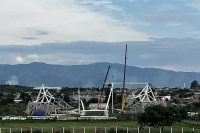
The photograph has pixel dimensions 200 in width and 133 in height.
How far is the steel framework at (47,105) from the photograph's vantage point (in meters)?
150

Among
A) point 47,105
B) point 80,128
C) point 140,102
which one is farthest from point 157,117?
point 47,105

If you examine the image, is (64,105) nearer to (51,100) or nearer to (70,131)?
(51,100)

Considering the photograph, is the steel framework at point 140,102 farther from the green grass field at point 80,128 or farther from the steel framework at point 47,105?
the green grass field at point 80,128

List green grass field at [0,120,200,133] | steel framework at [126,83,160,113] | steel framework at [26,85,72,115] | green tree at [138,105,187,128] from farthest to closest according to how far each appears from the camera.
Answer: steel framework at [26,85,72,115] → steel framework at [126,83,160,113] → green grass field at [0,120,200,133] → green tree at [138,105,187,128]

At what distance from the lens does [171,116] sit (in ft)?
191

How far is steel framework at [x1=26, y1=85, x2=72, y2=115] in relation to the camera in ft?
492

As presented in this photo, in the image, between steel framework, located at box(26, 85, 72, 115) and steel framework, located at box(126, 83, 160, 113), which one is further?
steel framework, located at box(26, 85, 72, 115)

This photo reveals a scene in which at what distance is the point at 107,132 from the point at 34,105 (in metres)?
98.8

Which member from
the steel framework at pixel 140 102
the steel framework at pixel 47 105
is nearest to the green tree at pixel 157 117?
A: the steel framework at pixel 140 102

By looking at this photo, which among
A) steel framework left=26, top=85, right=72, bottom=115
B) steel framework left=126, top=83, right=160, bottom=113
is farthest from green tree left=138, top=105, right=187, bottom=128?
steel framework left=26, top=85, right=72, bottom=115

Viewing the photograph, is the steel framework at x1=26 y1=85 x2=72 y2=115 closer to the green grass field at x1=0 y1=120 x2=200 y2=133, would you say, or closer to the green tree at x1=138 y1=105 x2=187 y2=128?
the green grass field at x1=0 y1=120 x2=200 y2=133

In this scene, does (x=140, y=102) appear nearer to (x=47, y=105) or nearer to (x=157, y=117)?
(x=47, y=105)

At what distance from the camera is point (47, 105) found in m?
157

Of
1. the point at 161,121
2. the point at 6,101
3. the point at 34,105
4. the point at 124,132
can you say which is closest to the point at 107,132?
the point at 124,132
